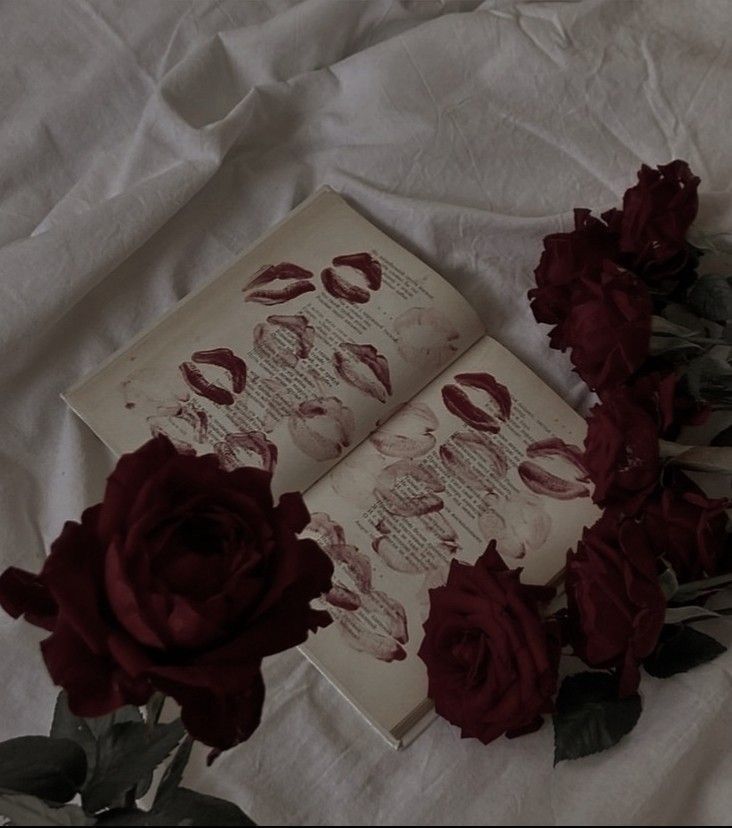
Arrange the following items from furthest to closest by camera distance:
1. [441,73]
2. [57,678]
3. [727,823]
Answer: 1. [441,73]
2. [727,823]
3. [57,678]

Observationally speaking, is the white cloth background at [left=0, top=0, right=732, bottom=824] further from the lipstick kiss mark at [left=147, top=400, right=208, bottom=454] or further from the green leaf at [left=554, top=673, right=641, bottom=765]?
the green leaf at [left=554, top=673, right=641, bottom=765]

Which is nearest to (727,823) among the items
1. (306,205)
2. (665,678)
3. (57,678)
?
(665,678)

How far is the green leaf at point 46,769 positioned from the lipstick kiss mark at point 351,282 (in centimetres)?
35

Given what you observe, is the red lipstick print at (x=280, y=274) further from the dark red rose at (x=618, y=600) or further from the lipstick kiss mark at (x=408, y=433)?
the dark red rose at (x=618, y=600)

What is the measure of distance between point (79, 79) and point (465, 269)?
12.9 inches

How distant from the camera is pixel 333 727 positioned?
2.04ft

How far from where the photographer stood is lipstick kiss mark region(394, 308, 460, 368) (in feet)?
2.33

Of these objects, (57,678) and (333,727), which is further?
(333,727)

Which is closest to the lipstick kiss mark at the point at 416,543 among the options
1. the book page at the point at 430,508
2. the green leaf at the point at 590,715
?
the book page at the point at 430,508

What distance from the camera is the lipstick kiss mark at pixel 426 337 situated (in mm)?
711

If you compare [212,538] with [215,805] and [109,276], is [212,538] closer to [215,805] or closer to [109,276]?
[215,805]

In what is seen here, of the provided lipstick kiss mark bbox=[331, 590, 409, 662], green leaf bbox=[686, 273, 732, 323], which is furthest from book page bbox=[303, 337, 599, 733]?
green leaf bbox=[686, 273, 732, 323]

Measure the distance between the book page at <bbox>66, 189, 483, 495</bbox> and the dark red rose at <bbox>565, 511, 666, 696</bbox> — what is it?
0.18 meters

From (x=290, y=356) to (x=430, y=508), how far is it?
14 centimetres
